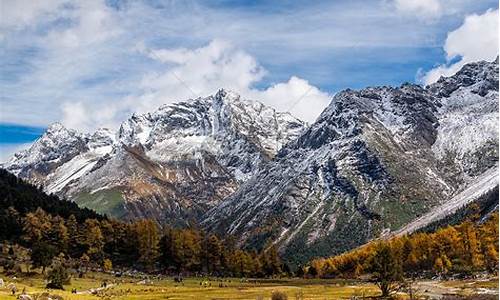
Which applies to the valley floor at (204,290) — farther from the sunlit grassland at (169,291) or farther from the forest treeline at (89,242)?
the forest treeline at (89,242)

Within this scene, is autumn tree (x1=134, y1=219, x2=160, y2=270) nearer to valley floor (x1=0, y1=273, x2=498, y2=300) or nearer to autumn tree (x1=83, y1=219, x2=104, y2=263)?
autumn tree (x1=83, y1=219, x2=104, y2=263)

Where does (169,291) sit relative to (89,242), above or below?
below

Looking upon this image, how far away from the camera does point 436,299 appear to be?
98.2 metres

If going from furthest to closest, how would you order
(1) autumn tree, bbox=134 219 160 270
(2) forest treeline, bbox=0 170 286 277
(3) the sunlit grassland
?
(1) autumn tree, bbox=134 219 160 270 < (2) forest treeline, bbox=0 170 286 277 < (3) the sunlit grassland

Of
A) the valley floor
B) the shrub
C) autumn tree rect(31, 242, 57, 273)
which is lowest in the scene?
the valley floor

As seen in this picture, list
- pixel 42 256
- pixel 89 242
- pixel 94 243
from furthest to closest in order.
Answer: pixel 94 243, pixel 89 242, pixel 42 256

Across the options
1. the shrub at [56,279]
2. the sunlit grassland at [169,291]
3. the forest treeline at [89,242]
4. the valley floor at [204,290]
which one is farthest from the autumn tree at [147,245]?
the shrub at [56,279]

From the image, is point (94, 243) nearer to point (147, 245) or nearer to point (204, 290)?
point (147, 245)

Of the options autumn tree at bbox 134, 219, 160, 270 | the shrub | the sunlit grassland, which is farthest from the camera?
autumn tree at bbox 134, 219, 160, 270

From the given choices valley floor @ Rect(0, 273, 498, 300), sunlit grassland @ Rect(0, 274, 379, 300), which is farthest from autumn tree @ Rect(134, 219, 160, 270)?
sunlit grassland @ Rect(0, 274, 379, 300)

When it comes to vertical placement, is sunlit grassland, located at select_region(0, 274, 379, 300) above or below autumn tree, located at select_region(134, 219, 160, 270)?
below

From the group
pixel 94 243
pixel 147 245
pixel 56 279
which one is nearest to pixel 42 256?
pixel 56 279

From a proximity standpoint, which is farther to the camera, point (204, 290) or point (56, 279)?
point (204, 290)

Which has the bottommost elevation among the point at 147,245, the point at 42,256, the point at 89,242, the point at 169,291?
the point at 169,291
